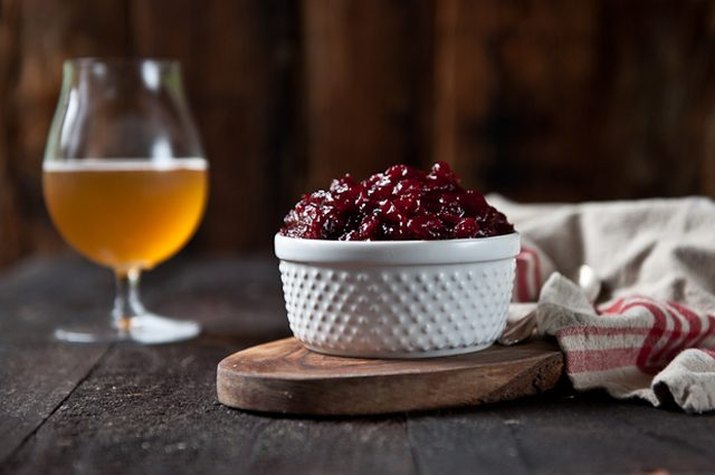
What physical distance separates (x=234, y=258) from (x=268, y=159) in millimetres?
320

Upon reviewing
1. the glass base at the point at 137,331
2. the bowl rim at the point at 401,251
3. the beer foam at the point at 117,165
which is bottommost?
the glass base at the point at 137,331

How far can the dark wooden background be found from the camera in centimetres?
290

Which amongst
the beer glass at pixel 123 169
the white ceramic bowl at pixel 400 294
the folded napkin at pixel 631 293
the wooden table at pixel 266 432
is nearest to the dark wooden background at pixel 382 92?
the folded napkin at pixel 631 293

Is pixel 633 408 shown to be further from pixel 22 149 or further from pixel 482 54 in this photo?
pixel 22 149

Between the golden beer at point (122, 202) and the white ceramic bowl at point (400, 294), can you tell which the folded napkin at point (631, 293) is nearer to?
the white ceramic bowl at point (400, 294)

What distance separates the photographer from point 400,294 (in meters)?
1.16

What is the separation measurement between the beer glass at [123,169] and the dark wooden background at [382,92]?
4.20 ft

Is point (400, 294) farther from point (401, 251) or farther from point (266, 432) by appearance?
point (266, 432)

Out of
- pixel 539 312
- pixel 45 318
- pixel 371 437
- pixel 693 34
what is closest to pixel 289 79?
pixel 693 34

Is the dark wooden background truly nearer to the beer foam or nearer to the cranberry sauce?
the beer foam

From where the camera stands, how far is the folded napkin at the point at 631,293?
46.9 inches

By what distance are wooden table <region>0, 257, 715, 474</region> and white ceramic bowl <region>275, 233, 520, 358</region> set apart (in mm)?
102

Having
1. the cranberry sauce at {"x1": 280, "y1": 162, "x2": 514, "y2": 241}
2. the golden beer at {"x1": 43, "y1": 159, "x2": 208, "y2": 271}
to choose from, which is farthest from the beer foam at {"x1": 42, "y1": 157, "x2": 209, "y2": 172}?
the cranberry sauce at {"x1": 280, "y1": 162, "x2": 514, "y2": 241}

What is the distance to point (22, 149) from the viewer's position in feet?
9.94
